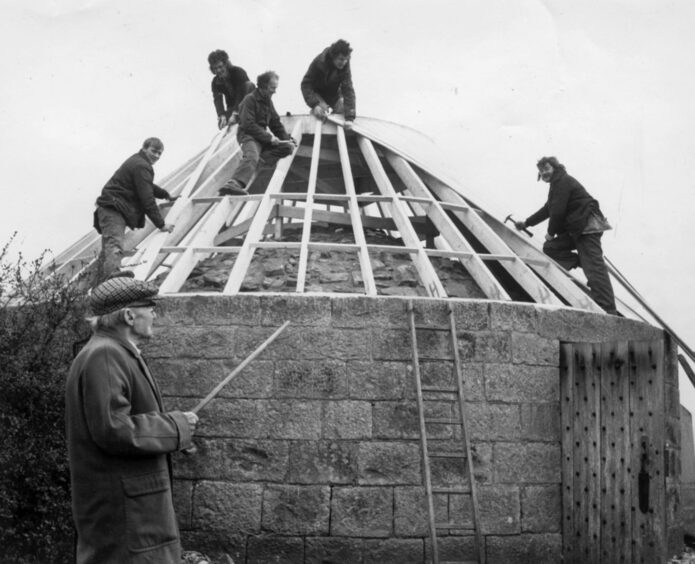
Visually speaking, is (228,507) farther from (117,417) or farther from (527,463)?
(117,417)

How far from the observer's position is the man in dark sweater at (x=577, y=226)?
30.3 ft

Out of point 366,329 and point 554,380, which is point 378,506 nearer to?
point 366,329

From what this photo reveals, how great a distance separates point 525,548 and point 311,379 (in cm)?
217

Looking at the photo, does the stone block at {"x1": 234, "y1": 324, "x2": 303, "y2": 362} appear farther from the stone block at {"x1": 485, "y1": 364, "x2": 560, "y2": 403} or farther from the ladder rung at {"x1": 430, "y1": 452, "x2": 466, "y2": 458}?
the stone block at {"x1": 485, "y1": 364, "x2": 560, "y2": 403}

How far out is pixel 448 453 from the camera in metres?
7.20

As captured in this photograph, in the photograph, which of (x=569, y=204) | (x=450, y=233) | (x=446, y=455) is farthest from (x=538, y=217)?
(x=446, y=455)

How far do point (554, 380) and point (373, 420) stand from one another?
1647 millimetres

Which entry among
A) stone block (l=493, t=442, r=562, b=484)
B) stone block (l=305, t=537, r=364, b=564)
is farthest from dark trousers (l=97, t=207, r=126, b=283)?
stone block (l=493, t=442, r=562, b=484)

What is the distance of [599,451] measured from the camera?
25.0 feet

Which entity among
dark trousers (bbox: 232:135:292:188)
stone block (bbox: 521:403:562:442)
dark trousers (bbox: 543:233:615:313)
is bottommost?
stone block (bbox: 521:403:562:442)

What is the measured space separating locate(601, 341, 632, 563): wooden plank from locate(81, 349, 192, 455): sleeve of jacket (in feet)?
16.2

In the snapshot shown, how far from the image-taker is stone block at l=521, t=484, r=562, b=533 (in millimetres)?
7375

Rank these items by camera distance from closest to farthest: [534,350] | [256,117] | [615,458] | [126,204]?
1. [615,458]
2. [534,350]
3. [126,204]
4. [256,117]

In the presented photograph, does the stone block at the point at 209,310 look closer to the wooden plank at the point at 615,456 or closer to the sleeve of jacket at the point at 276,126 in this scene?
the wooden plank at the point at 615,456
